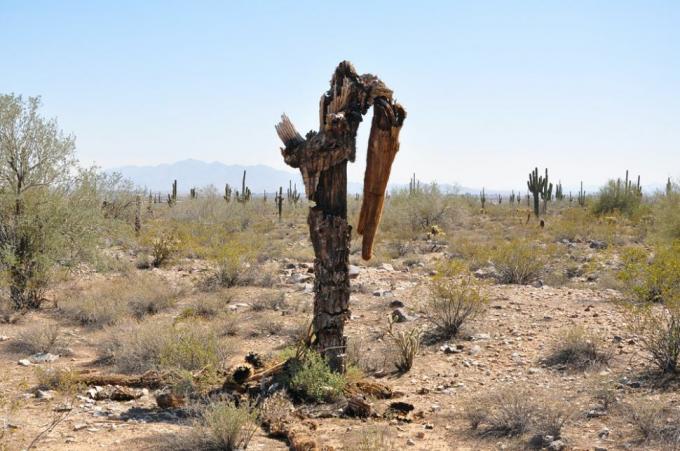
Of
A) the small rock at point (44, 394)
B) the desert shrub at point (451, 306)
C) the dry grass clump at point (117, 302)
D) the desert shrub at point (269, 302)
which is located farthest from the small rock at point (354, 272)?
the small rock at point (44, 394)

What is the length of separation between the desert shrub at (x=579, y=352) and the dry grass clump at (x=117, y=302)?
6993mm

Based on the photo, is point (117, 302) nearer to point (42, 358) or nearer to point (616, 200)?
point (42, 358)

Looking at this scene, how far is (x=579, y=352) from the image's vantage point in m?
8.08

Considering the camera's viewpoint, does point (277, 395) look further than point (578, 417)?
Yes

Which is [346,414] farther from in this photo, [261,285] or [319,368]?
[261,285]

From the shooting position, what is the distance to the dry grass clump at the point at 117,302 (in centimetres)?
1068

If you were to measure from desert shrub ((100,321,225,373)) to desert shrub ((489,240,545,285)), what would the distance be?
770cm

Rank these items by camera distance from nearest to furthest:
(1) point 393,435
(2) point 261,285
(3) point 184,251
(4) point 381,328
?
(1) point 393,435, (4) point 381,328, (2) point 261,285, (3) point 184,251

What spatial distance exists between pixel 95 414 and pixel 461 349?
5015 millimetres

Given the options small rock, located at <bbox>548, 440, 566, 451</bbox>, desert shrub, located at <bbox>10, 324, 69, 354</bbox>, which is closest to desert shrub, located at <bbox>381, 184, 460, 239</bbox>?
desert shrub, located at <bbox>10, 324, 69, 354</bbox>

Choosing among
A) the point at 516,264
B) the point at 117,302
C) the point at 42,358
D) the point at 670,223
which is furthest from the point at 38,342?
the point at 670,223

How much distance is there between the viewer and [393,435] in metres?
6.05

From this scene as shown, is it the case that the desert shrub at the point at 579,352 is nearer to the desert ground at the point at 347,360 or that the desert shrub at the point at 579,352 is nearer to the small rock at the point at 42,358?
the desert ground at the point at 347,360

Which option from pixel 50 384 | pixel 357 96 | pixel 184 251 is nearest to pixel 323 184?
pixel 357 96
